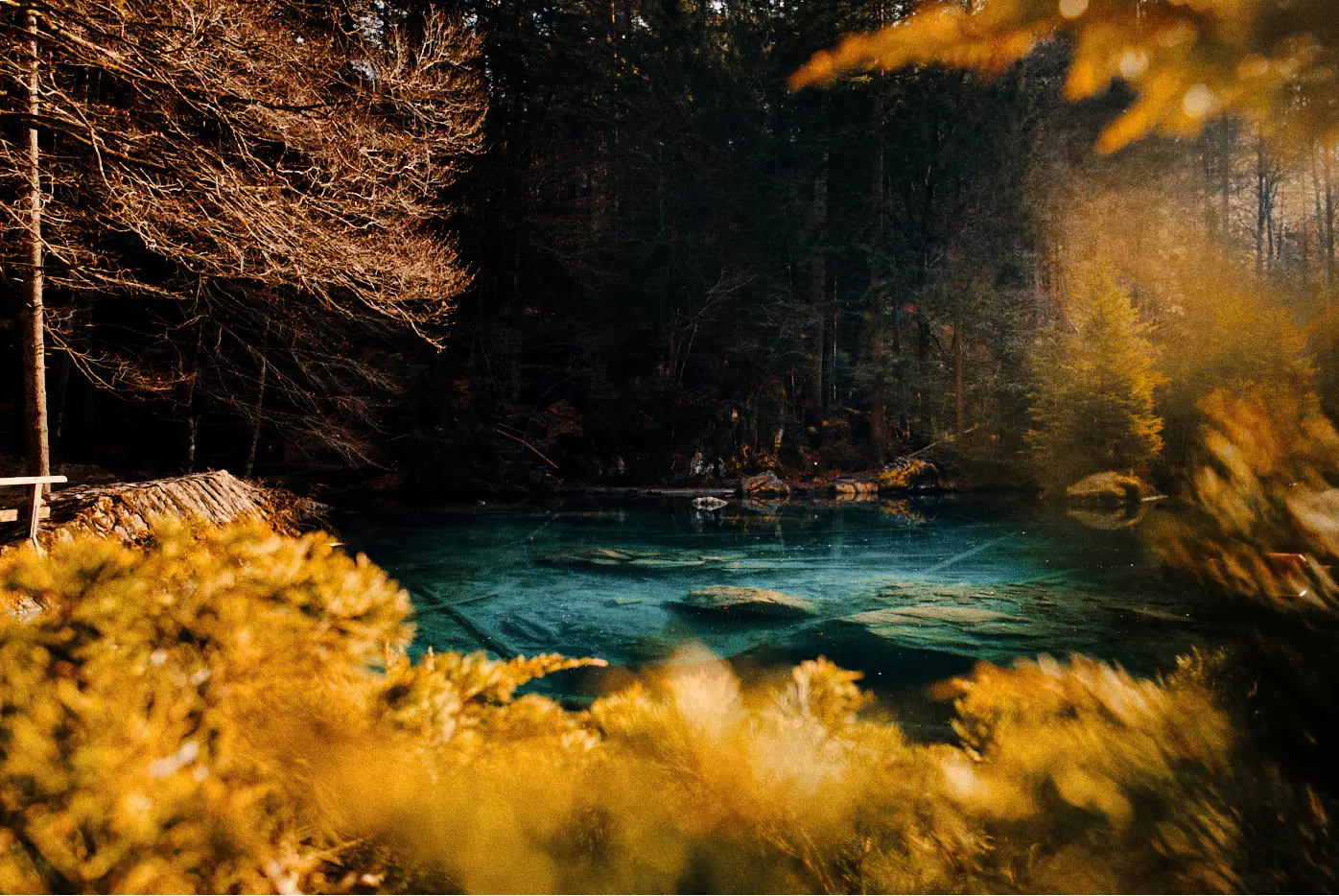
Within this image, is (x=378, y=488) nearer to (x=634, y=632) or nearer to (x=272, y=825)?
(x=634, y=632)

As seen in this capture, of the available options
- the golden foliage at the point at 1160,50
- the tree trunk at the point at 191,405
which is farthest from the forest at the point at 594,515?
the tree trunk at the point at 191,405

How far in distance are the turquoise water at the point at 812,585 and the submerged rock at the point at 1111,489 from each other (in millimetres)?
1641

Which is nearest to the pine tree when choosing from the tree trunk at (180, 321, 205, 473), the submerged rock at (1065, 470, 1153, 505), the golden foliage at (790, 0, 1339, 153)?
the submerged rock at (1065, 470, 1153, 505)

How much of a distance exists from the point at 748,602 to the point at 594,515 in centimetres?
959

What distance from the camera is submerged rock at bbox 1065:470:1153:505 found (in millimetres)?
17438

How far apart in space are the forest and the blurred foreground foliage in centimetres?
1

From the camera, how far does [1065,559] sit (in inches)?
444

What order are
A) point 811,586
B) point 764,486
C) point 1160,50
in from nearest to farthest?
point 1160,50, point 811,586, point 764,486

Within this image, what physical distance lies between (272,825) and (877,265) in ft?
95.3

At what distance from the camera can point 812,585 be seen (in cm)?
991

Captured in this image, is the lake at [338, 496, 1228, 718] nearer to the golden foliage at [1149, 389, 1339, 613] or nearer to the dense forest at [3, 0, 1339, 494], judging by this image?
the golden foliage at [1149, 389, 1339, 613]

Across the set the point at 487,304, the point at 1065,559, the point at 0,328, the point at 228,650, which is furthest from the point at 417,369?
the point at 228,650

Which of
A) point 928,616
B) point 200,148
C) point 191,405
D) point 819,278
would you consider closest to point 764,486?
point 819,278

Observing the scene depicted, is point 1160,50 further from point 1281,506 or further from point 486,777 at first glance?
point 1281,506
